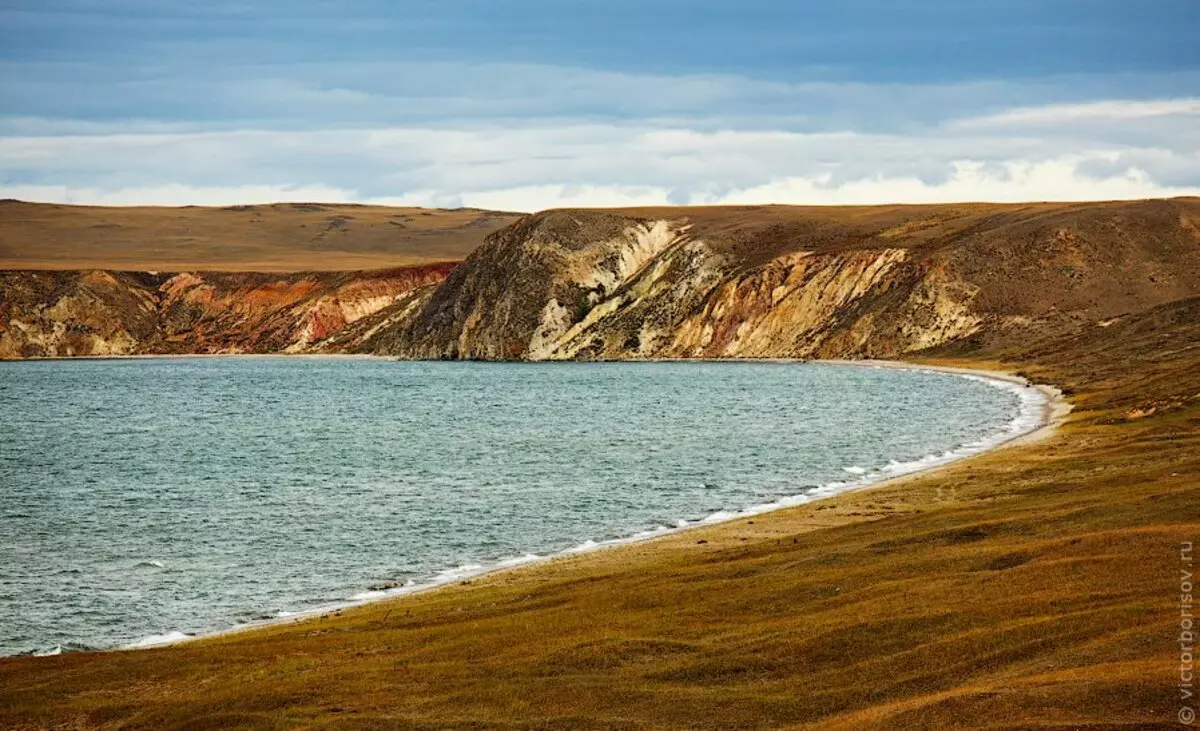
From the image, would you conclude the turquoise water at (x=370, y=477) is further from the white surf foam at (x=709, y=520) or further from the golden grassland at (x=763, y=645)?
the golden grassland at (x=763, y=645)

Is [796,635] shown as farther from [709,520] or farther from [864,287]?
[864,287]

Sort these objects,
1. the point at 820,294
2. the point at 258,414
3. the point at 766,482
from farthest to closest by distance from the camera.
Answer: the point at 820,294
the point at 258,414
the point at 766,482

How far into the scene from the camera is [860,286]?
16950 cm

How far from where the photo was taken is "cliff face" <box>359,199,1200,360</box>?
15675 cm

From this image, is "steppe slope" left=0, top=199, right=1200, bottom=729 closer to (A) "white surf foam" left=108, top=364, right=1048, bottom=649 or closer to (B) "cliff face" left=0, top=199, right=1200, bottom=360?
(A) "white surf foam" left=108, top=364, right=1048, bottom=649

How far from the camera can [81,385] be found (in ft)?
498

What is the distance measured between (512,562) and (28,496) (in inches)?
1019

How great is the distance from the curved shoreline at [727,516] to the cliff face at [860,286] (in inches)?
2873

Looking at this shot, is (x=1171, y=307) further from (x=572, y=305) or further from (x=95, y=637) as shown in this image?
(x=95, y=637)

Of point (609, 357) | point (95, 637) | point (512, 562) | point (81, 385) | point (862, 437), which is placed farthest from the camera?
point (609, 357)

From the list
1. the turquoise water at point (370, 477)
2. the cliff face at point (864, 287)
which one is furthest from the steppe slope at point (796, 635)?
the cliff face at point (864, 287)

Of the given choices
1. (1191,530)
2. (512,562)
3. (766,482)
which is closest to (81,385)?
(766,482)

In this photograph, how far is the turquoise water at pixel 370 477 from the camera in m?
34.8

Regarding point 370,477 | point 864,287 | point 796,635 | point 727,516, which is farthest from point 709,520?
point 864,287
